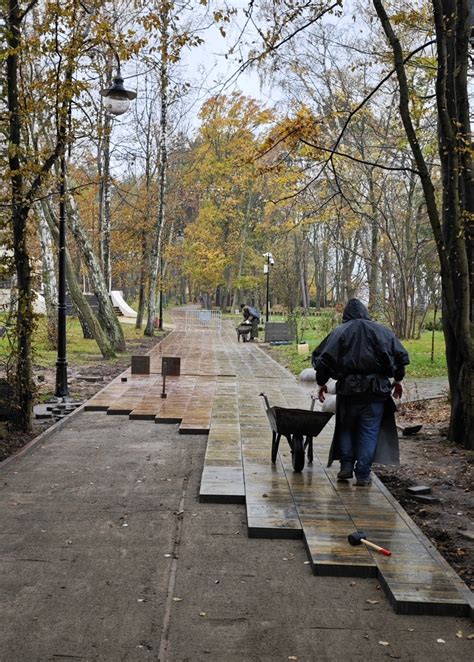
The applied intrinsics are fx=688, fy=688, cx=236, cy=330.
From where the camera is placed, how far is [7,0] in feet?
26.0

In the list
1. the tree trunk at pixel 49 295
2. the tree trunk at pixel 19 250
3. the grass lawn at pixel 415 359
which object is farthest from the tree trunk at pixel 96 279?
the tree trunk at pixel 19 250

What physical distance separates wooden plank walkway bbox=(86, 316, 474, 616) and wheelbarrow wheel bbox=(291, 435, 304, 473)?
0.09 metres

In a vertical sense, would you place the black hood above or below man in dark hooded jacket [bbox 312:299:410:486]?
above

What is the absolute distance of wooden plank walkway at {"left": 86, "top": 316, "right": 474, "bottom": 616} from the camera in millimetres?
4039

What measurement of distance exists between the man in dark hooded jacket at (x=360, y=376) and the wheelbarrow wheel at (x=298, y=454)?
38cm

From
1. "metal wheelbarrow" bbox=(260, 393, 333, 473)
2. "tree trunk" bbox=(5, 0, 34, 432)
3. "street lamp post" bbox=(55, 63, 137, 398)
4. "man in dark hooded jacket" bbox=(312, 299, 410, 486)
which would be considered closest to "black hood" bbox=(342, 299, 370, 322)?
"man in dark hooded jacket" bbox=(312, 299, 410, 486)

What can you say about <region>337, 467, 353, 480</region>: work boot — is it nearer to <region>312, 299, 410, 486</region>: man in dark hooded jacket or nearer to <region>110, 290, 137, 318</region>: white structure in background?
<region>312, 299, 410, 486</region>: man in dark hooded jacket

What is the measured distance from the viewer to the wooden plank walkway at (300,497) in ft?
13.3

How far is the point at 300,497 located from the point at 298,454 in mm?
783

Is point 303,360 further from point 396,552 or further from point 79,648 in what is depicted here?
point 79,648

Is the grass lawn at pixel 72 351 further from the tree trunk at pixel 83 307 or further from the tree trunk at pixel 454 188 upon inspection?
the tree trunk at pixel 454 188

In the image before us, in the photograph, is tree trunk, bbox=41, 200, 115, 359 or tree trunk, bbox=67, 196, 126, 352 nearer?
tree trunk, bbox=41, 200, 115, 359

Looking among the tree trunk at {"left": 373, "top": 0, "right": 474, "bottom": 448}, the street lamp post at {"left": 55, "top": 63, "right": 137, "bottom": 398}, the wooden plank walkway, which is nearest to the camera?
the wooden plank walkway

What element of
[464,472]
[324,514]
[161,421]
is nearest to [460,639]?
[324,514]
